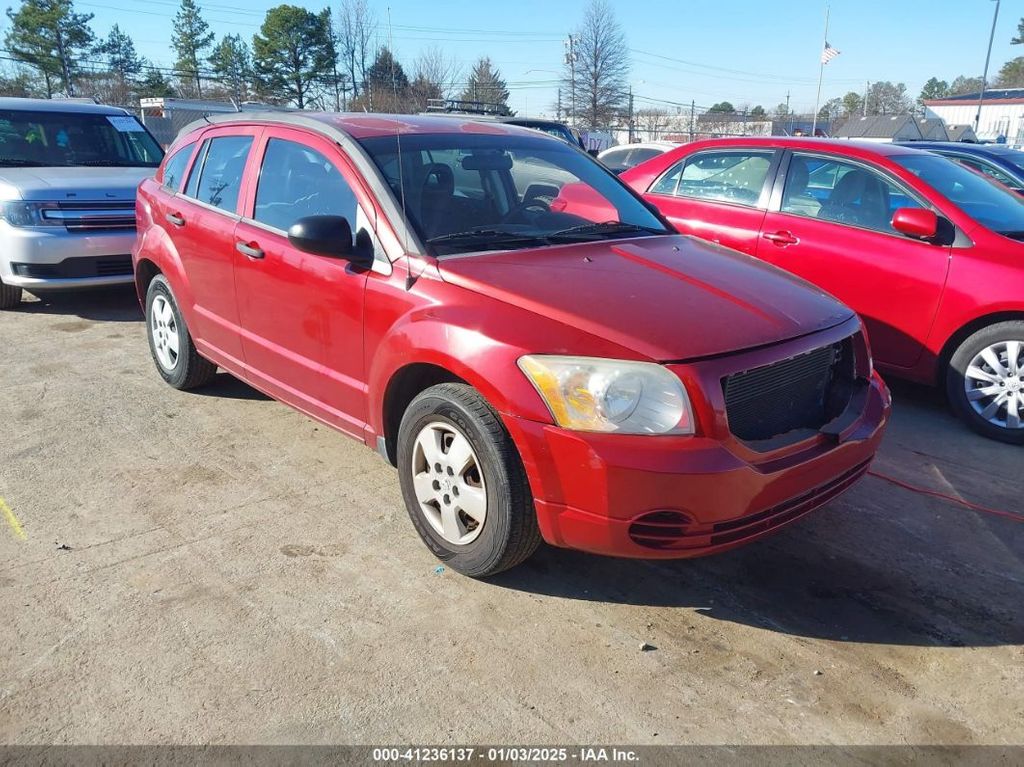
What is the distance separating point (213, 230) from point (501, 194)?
67.5 inches

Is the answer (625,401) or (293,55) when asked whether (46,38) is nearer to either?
(293,55)

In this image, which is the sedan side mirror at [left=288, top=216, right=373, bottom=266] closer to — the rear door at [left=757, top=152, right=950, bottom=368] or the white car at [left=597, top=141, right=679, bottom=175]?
the rear door at [left=757, top=152, right=950, bottom=368]

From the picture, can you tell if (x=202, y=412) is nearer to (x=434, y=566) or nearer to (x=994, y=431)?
(x=434, y=566)

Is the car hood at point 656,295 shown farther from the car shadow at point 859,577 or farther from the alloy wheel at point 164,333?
the alloy wheel at point 164,333

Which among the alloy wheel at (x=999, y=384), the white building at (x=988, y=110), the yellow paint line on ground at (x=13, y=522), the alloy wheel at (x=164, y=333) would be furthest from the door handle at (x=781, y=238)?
the white building at (x=988, y=110)

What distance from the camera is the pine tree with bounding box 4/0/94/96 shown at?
49.9 meters

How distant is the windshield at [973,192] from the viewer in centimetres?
512

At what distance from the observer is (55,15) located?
5088cm

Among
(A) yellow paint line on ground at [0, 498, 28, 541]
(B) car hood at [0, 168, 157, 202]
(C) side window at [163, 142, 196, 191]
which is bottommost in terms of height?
(A) yellow paint line on ground at [0, 498, 28, 541]

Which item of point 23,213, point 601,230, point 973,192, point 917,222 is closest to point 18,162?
point 23,213

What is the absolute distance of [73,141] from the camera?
8320 mm

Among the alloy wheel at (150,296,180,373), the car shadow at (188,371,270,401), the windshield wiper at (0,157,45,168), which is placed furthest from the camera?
the windshield wiper at (0,157,45,168)

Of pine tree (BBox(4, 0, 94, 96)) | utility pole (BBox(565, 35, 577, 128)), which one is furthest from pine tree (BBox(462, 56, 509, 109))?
pine tree (BBox(4, 0, 94, 96))

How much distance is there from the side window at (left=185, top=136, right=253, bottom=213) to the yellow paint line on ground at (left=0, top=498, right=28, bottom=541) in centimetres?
186
